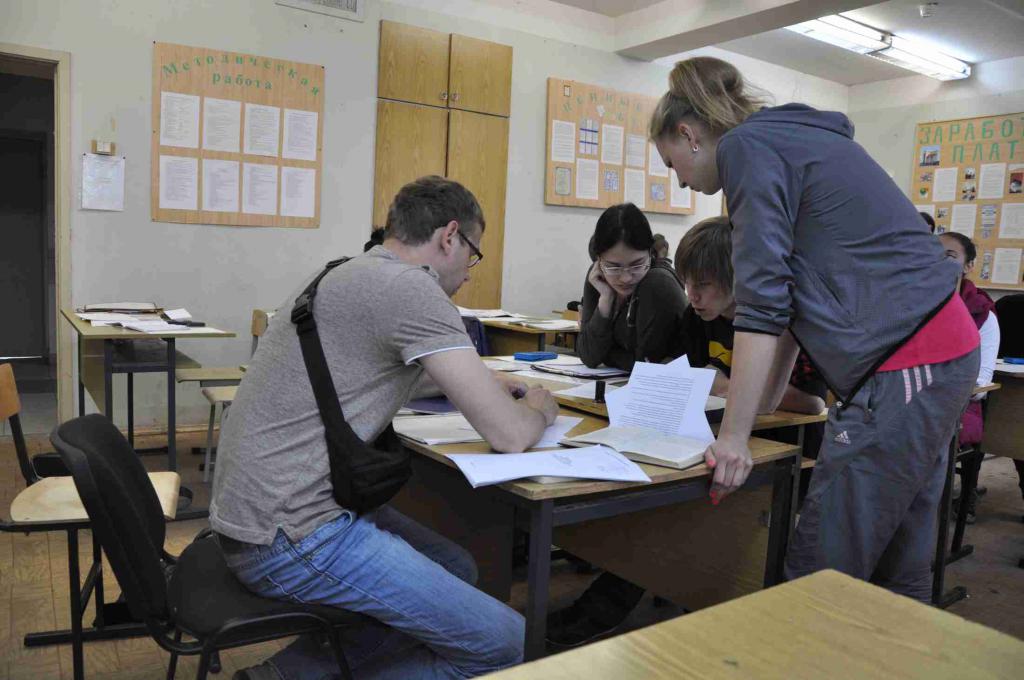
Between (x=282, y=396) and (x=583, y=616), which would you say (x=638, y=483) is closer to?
(x=282, y=396)

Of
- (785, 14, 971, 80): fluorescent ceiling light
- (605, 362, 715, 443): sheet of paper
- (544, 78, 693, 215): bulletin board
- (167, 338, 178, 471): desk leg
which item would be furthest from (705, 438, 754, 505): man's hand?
(785, 14, 971, 80): fluorescent ceiling light

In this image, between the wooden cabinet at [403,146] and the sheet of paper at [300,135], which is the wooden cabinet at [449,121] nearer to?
the wooden cabinet at [403,146]

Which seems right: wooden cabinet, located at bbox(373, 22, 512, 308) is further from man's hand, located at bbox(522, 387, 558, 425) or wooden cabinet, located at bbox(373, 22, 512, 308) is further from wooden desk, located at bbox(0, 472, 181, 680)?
man's hand, located at bbox(522, 387, 558, 425)

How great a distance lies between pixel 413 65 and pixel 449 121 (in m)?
0.41

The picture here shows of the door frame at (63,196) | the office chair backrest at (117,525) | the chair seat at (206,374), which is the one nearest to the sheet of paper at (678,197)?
the chair seat at (206,374)

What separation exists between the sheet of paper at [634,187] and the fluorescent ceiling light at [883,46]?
1453 millimetres

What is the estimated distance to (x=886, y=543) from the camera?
138 centimetres

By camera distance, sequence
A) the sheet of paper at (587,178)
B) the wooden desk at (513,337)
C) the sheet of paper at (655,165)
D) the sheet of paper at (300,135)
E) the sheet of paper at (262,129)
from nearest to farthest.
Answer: the wooden desk at (513,337) < the sheet of paper at (262,129) < the sheet of paper at (300,135) < the sheet of paper at (587,178) < the sheet of paper at (655,165)

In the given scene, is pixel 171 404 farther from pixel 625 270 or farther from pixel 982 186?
pixel 982 186

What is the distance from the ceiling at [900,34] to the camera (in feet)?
17.5

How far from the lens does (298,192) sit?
4625mm

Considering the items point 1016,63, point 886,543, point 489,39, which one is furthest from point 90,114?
point 1016,63

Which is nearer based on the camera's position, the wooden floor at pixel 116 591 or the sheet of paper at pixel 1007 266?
the wooden floor at pixel 116 591

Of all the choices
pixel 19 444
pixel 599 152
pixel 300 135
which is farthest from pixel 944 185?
pixel 19 444
